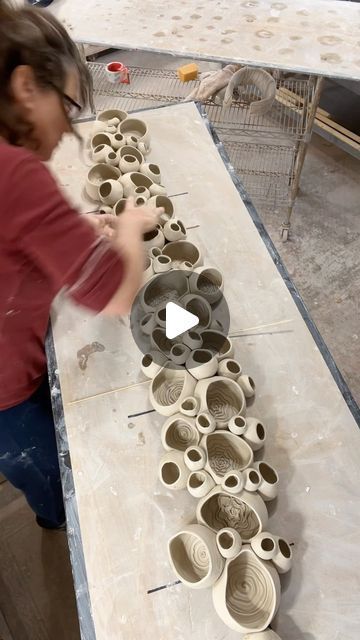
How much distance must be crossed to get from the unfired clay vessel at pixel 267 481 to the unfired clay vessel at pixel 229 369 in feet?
0.76

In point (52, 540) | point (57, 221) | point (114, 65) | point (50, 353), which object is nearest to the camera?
point (57, 221)

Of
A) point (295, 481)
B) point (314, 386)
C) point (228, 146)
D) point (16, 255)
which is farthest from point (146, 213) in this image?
point (228, 146)

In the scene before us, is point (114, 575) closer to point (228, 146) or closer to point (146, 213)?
point (146, 213)

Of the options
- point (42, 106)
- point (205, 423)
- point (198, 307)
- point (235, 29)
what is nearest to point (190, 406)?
point (205, 423)

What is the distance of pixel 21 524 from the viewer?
6.33 feet

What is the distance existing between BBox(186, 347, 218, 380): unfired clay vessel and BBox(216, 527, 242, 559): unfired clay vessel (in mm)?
369

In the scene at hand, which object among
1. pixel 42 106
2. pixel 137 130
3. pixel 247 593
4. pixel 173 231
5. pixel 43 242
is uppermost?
pixel 42 106

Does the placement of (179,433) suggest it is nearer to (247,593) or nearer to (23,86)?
(247,593)

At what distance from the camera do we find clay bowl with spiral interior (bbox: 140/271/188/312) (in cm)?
143

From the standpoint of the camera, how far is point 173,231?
152 centimetres

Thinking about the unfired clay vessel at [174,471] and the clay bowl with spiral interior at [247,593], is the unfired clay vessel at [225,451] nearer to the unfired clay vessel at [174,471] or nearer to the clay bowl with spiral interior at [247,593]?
the unfired clay vessel at [174,471]

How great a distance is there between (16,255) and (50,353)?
0.58 metres

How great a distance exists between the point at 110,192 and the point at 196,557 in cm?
113

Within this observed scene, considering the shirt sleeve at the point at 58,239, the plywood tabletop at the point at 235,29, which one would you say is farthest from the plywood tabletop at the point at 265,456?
the plywood tabletop at the point at 235,29
